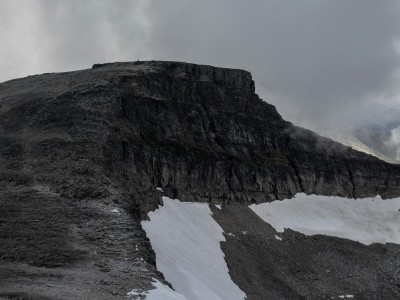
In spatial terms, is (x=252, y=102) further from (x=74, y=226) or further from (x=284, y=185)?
(x=74, y=226)

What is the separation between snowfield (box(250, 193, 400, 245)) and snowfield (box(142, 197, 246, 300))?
1320 centimetres

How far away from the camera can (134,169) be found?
5162 centimetres

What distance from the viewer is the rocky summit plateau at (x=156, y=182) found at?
26.2 meters

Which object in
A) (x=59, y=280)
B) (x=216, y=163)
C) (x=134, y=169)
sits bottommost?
(x=59, y=280)

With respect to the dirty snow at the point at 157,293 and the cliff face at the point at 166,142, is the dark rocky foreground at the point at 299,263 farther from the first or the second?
the dirty snow at the point at 157,293

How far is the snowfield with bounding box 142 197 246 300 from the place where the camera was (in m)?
35.4

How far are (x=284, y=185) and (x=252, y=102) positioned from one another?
15408 millimetres

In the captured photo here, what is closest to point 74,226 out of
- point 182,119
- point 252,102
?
point 182,119

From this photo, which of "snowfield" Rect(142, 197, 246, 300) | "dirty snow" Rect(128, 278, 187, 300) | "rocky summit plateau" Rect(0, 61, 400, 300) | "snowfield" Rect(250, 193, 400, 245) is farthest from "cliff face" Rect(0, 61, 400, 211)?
"dirty snow" Rect(128, 278, 187, 300)

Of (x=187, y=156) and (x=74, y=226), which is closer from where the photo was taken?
(x=74, y=226)

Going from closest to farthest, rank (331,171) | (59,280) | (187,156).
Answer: (59,280) → (187,156) → (331,171)

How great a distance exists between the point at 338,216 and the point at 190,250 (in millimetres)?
36022

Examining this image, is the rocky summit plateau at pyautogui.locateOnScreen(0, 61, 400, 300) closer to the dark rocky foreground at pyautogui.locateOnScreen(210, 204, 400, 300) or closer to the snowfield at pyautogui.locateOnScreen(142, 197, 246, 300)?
the dark rocky foreground at pyautogui.locateOnScreen(210, 204, 400, 300)

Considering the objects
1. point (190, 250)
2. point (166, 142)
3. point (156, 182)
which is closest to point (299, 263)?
point (190, 250)
